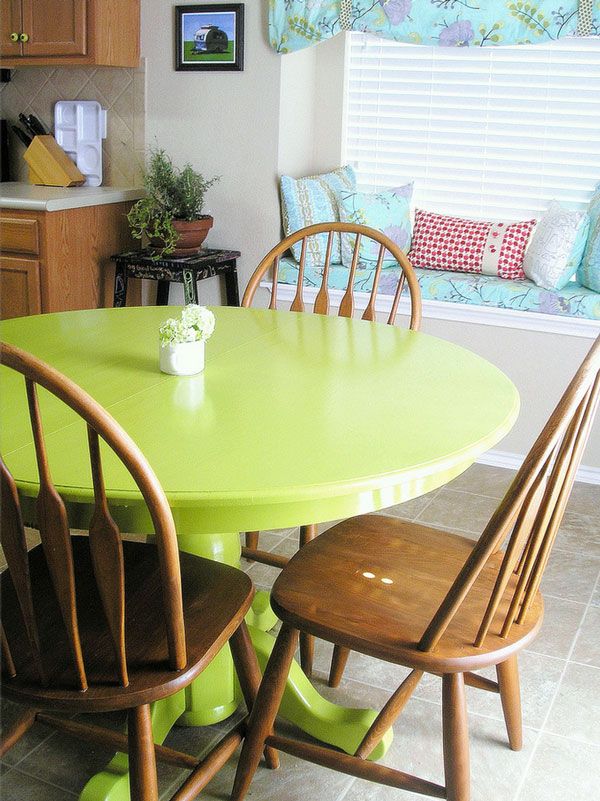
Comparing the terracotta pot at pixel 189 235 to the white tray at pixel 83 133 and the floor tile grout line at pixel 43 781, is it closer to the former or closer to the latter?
the white tray at pixel 83 133

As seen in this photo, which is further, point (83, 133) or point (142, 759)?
point (83, 133)

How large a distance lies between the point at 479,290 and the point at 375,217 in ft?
1.87

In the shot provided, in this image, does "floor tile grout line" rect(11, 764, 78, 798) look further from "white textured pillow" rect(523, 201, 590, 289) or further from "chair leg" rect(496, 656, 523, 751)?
"white textured pillow" rect(523, 201, 590, 289)

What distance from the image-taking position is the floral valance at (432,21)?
333 centimetres

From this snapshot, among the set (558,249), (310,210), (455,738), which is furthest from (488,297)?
(455,738)

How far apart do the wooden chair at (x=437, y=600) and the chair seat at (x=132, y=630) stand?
119 millimetres

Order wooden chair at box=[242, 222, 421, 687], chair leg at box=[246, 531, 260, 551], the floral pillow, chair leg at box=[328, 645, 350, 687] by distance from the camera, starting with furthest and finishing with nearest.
Answer: 1. the floral pillow
2. chair leg at box=[246, 531, 260, 551]
3. wooden chair at box=[242, 222, 421, 687]
4. chair leg at box=[328, 645, 350, 687]

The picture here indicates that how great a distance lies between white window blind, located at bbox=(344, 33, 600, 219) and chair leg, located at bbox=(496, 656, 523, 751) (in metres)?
2.41

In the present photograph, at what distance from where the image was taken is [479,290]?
3465mm

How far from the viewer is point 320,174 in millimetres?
4078

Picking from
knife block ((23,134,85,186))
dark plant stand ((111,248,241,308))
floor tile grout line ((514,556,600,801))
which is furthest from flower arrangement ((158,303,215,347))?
knife block ((23,134,85,186))

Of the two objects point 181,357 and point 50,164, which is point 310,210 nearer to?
point 50,164

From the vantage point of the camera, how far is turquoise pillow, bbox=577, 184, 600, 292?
3.37m

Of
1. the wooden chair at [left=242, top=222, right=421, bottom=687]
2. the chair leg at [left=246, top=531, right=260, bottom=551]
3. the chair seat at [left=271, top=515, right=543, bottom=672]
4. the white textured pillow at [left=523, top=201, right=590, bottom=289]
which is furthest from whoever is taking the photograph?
the white textured pillow at [left=523, top=201, right=590, bottom=289]
